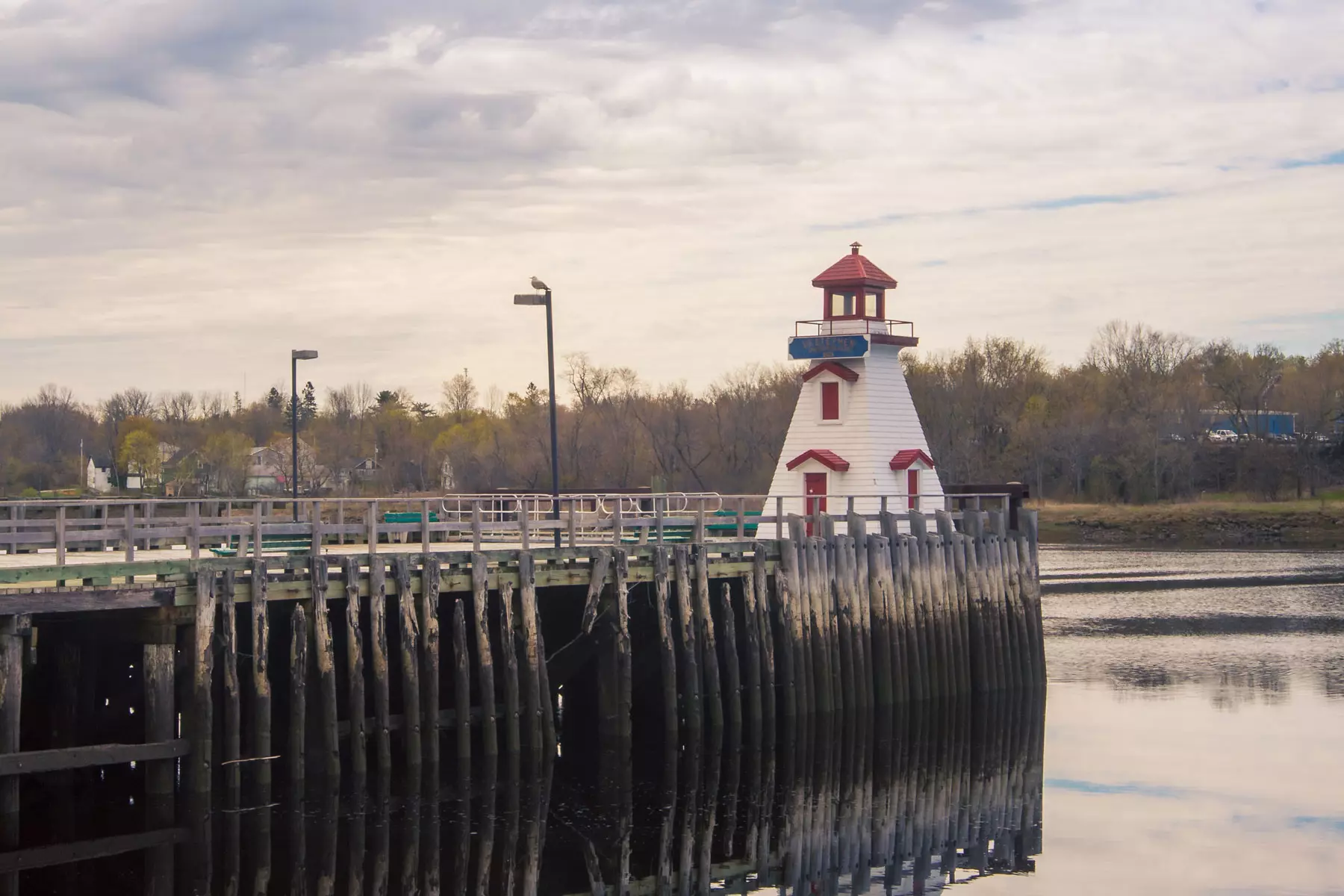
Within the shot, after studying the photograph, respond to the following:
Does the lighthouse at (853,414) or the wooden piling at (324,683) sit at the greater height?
the lighthouse at (853,414)

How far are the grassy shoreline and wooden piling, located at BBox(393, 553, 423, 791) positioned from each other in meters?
72.2

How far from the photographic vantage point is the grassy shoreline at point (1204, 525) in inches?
3686

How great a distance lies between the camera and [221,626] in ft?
79.7

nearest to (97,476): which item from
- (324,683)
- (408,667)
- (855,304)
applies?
(855,304)

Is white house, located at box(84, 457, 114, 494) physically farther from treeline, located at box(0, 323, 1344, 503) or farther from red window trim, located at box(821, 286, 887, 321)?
red window trim, located at box(821, 286, 887, 321)

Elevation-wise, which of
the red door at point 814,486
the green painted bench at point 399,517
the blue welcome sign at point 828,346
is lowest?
the green painted bench at point 399,517

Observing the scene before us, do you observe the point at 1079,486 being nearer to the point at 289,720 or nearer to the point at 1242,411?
the point at 1242,411

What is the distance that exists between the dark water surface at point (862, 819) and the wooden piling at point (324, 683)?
0.86 m

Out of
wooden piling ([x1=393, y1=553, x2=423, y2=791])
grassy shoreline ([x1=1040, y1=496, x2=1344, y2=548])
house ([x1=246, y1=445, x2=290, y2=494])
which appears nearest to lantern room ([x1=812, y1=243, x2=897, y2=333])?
wooden piling ([x1=393, y1=553, x2=423, y2=791])

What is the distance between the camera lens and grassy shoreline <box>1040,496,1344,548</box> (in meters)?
93.6

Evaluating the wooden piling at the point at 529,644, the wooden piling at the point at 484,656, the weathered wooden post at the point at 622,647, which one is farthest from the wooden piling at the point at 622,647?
the wooden piling at the point at 484,656

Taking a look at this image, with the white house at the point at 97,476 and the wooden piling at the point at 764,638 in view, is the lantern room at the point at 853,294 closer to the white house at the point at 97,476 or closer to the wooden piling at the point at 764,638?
the wooden piling at the point at 764,638

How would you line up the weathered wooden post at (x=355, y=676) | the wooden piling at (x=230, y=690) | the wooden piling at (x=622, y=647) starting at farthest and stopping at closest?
1. the wooden piling at (x=622, y=647)
2. the weathered wooden post at (x=355, y=676)
3. the wooden piling at (x=230, y=690)

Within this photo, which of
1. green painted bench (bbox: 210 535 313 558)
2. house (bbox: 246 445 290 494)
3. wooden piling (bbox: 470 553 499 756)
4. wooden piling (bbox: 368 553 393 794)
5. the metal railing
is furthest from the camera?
house (bbox: 246 445 290 494)
